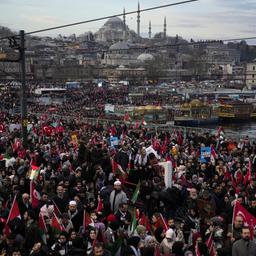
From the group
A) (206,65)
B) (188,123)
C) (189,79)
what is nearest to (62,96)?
(188,123)

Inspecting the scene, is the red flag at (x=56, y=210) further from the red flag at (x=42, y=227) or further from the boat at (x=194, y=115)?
the boat at (x=194, y=115)

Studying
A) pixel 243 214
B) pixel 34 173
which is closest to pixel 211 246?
pixel 243 214

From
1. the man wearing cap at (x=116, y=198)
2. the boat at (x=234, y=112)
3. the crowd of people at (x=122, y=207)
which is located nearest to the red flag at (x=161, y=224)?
the crowd of people at (x=122, y=207)

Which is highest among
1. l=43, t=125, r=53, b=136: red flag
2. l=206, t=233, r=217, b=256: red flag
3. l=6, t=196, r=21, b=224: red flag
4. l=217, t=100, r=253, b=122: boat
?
l=6, t=196, r=21, b=224: red flag

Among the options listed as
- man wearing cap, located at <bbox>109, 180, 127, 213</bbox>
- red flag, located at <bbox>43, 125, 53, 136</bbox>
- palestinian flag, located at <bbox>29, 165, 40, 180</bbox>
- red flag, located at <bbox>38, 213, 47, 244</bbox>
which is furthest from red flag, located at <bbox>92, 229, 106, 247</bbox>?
red flag, located at <bbox>43, 125, 53, 136</bbox>

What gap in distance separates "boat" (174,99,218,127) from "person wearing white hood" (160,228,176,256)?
46938mm

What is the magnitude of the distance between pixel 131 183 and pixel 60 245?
4.87 meters

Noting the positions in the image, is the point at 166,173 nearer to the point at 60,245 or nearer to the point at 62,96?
the point at 60,245

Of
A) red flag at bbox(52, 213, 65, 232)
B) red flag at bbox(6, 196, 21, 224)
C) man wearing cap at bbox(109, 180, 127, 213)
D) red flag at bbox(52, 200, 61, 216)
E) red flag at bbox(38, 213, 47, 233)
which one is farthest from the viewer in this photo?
man wearing cap at bbox(109, 180, 127, 213)

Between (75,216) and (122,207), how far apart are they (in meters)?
0.77

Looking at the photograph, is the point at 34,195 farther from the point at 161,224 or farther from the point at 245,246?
the point at 245,246

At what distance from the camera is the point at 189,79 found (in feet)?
465

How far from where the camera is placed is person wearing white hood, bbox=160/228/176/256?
7.02 meters

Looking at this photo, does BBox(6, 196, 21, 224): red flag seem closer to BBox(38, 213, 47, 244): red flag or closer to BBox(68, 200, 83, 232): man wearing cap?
BBox(38, 213, 47, 244): red flag
